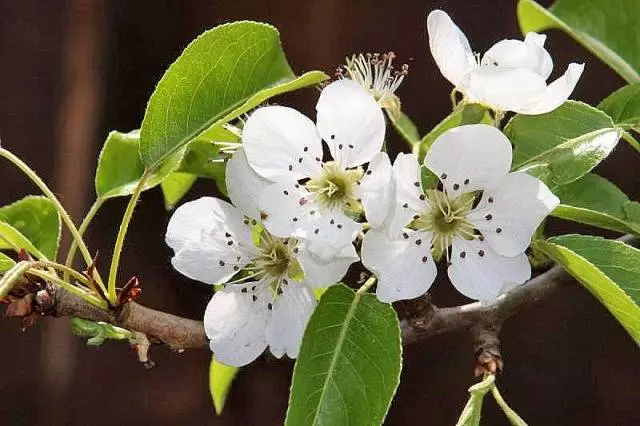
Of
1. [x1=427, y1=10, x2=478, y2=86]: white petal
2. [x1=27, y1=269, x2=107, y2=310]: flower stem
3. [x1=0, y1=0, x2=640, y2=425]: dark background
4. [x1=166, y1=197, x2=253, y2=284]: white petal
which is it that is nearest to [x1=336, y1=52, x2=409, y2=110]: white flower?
[x1=427, y1=10, x2=478, y2=86]: white petal

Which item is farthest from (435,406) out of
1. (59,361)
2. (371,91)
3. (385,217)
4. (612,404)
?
(385,217)

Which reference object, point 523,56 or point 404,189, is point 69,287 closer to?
point 404,189

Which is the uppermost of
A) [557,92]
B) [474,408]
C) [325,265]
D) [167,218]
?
[557,92]

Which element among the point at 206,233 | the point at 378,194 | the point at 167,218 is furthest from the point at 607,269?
the point at 167,218

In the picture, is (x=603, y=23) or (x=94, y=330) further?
(x=603, y=23)

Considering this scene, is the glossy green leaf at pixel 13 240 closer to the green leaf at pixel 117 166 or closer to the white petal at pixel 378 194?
the green leaf at pixel 117 166

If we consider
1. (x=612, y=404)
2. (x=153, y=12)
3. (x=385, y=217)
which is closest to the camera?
(x=385, y=217)

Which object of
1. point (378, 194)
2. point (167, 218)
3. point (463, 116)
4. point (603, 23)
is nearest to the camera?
point (378, 194)

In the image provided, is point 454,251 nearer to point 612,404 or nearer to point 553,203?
point 553,203
